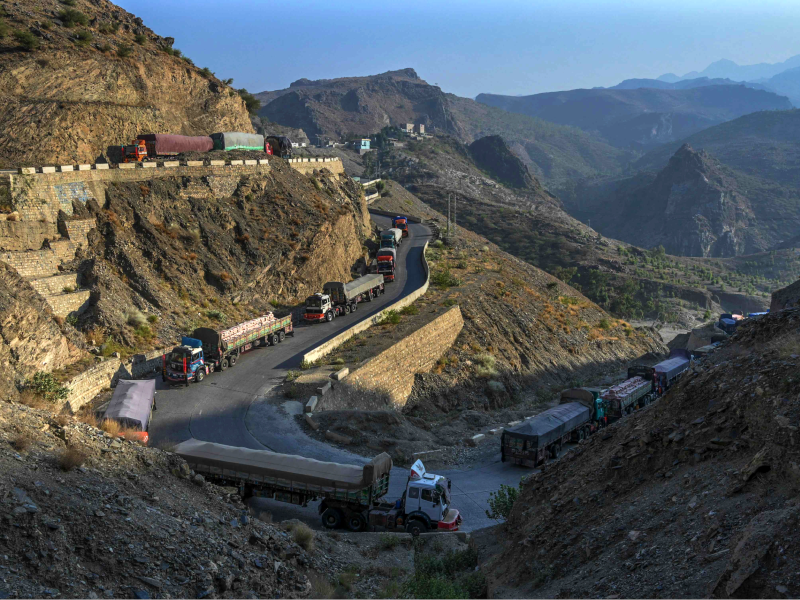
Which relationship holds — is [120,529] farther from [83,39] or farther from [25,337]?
[83,39]

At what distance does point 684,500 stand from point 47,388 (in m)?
19.6

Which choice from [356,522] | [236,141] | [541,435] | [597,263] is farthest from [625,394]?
[597,263]

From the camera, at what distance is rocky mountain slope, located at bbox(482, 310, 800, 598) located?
930 cm

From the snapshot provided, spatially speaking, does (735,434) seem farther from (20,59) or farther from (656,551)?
(20,59)

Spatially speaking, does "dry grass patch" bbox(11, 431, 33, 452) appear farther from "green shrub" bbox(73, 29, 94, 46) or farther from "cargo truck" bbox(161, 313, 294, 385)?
"green shrub" bbox(73, 29, 94, 46)

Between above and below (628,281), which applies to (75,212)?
above

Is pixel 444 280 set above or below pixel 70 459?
below

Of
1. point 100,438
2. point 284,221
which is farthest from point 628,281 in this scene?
point 100,438

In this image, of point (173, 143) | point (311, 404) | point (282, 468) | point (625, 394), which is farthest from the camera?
point (173, 143)

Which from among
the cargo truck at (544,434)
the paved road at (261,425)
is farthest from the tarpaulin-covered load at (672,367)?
the paved road at (261,425)

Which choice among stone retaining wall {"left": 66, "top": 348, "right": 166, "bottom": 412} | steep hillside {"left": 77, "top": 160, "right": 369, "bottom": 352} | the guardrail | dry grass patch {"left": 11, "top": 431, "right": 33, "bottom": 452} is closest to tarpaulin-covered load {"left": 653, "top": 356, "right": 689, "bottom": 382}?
the guardrail

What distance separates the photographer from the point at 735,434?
40.2ft

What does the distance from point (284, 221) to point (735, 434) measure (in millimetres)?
35732

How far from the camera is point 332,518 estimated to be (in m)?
16.8
